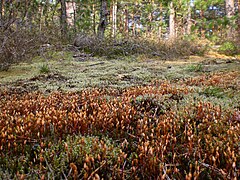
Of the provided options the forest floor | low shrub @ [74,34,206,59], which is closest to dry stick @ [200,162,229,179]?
the forest floor

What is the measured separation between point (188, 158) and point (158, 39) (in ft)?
46.9

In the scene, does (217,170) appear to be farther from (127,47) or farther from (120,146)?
(127,47)

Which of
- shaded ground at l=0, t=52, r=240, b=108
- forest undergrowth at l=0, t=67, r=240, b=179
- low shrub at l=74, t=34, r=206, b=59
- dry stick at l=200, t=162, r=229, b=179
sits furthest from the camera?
low shrub at l=74, t=34, r=206, b=59

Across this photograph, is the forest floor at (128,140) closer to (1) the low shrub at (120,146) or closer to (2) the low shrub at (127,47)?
(1) the low shrub at (120,146)

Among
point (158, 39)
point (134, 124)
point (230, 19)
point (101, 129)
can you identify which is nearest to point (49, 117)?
point (101, 129)

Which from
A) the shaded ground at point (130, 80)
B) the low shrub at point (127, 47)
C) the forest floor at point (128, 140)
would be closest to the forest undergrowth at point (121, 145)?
the forest floor at point (128, 140)

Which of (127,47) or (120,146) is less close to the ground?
(127,47)

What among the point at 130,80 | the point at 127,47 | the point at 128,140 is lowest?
the point at 128,140

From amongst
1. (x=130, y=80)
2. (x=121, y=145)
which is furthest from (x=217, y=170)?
(x=130, y=80)

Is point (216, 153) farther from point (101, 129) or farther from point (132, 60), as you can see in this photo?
point (132, 60)

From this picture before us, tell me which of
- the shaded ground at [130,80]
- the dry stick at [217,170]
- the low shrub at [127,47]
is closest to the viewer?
the dry stick at [217,170]

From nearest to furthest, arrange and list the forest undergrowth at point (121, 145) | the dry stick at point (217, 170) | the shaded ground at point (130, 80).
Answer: the dry stick at point (217, 170) → the forest undergrowth at point (121, 145) → the shaded ground at point (130, 80)

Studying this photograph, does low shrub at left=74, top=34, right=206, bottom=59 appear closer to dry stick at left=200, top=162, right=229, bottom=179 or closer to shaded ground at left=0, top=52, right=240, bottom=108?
shaded ground at left=0, top=52, right=240, bottom=108

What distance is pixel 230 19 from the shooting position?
17.8 ft
